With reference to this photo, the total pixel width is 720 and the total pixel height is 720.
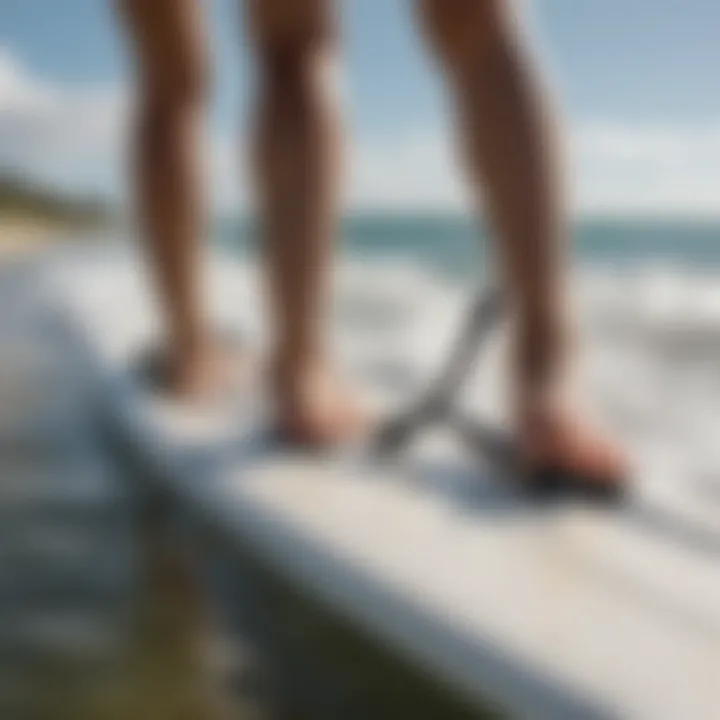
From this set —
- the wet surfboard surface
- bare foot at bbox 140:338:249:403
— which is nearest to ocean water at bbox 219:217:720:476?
the wet surfboard surface

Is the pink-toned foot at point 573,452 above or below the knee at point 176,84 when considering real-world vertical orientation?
below

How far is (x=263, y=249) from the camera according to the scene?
0.95m

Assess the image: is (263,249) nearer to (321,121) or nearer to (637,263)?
(321,121)

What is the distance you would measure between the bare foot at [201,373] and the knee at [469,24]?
0.43 meters

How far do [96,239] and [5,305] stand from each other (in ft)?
3.98

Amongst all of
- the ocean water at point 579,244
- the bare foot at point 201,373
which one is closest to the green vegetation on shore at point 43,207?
the ocean water at point 579,244

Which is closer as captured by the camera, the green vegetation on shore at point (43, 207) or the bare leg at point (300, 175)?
the bare leg at point (300, 175)

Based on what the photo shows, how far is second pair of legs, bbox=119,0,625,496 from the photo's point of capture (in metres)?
0.78

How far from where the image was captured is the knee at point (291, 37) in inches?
35.7

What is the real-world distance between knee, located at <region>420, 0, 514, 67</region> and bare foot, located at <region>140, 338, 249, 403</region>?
0.43 metres

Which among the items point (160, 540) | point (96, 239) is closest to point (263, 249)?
point (160, 540)

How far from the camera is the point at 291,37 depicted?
909mm

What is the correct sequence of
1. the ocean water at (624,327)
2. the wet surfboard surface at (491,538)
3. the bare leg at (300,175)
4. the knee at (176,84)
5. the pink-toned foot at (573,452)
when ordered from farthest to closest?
the knee at (176,84), the ocean water at (624,327), the bare leg at (300,175), the pink-toned foot at (573,452), the wet surfboard surface at (491,538)

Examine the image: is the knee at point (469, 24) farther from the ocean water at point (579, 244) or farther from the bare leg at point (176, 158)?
the ocean water at point (579, 244)
